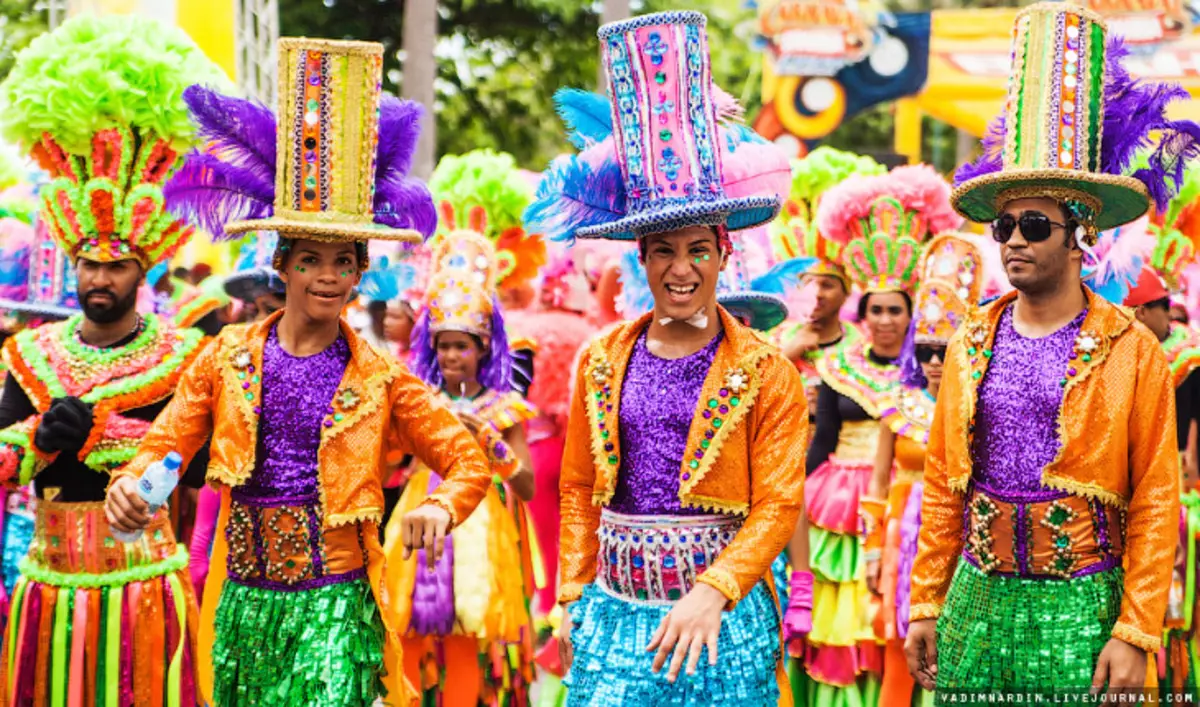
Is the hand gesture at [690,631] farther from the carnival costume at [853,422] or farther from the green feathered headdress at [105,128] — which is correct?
the carnival costume at [853,422]

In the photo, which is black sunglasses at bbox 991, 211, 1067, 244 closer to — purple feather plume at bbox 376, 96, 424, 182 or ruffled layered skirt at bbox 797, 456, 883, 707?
purple feather plume at bbox 376, 96, 424, 182

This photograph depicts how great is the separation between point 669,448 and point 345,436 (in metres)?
0.99

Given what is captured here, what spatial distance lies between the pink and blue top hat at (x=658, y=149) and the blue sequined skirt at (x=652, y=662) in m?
1.02

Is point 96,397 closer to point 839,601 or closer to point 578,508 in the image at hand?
point 578,508

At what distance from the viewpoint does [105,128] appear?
5.70 metres

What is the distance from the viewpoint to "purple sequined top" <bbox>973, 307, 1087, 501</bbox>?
4281 millimetres

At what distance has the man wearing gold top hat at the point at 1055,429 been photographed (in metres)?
4.16

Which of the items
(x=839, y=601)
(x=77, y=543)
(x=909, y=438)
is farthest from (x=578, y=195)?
(x=839, y=601)

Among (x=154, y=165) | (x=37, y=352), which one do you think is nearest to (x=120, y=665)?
(x=37, y=352)

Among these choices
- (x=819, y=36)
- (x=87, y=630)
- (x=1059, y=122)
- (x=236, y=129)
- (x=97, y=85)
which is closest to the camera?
(x=1059, y=122)

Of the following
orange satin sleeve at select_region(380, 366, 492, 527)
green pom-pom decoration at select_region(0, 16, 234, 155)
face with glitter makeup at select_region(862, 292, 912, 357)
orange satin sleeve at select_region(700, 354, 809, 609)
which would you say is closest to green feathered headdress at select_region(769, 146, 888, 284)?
face with glitter makeup at select_region(862, 292, 912, 357)

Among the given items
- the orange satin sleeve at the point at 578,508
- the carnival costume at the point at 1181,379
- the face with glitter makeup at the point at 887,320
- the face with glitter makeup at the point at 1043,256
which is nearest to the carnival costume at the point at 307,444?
the orange satin sleeve at the point at 578,508

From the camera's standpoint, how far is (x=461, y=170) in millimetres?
8750

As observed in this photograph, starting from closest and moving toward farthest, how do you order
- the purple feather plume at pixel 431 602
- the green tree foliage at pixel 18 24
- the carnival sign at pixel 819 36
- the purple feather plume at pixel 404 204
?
the purple feather plume at pixel 404 204, the purple feather plume at pixel 431 602, the green tree foliage at pixel 18 24, the carnival sign at pixel 819 36
